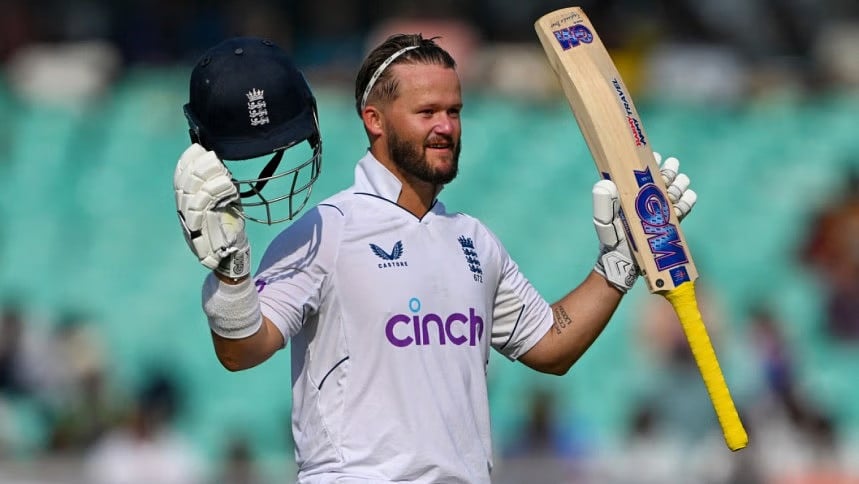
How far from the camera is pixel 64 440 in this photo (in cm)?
891

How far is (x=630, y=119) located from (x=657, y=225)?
30cm

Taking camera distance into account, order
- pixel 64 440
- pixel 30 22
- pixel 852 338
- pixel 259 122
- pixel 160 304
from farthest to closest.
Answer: pixel 30 22
pixel 160 304
pixel 852 338
pixel 64 440
pixel 259 122

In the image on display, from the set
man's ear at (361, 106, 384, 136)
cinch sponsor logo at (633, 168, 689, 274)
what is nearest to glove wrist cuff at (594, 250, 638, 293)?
cinch sponsor logo at (633, 168, 689, 274)

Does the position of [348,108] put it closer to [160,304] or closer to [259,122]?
[160,304]

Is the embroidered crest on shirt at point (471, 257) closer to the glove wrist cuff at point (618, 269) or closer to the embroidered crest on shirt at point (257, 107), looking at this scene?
the glove wrist cuff at point (618, 269)

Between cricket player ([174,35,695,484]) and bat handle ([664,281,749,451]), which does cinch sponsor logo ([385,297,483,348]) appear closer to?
cricket player ([174,35,695,484])

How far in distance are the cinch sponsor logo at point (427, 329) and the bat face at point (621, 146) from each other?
0.51 metres

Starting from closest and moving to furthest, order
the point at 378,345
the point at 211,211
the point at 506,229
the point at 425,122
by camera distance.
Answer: the point at 211,211
the point at 378,345
the point at 425,122
the point at 506,229

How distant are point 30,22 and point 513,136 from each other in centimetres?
410

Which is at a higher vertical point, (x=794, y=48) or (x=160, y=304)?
(x=794, y=48)

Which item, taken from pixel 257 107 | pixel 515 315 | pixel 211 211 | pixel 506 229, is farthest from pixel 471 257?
pixel 506 229

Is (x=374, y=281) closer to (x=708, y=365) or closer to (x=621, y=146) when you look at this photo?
(x=621, y=146)

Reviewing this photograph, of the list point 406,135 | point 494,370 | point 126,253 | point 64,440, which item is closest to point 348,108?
point 126,253

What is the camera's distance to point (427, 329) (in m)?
3.71
